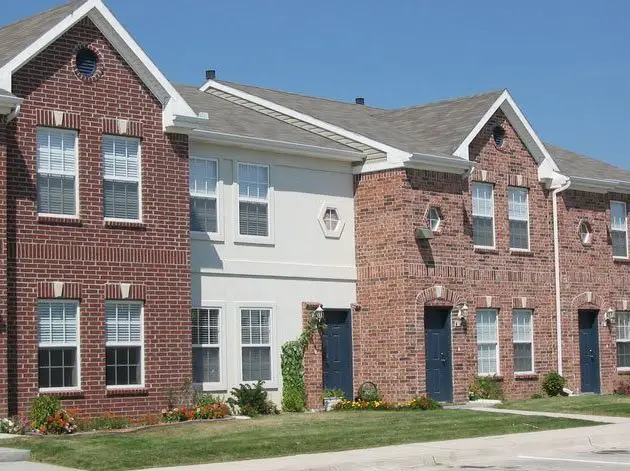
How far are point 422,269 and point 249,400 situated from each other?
5.43 meters

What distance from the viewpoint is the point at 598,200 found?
3403cm

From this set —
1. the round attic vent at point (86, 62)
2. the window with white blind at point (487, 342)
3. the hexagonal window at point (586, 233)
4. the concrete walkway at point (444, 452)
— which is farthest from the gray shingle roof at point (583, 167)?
the round attic vent at point (86, 62)

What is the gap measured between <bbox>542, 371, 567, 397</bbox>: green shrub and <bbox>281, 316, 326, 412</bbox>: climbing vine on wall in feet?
25.0

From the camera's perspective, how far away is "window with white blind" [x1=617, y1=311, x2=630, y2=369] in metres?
34.3

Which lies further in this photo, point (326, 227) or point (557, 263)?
point (557, 263)

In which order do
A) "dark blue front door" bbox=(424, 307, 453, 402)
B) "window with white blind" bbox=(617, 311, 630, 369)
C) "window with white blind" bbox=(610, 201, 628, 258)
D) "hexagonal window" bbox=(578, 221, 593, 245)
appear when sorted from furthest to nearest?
"window with white blind" bbox=(610, 201, 628, 258)
"window with white blind" bbox=(617, 311, 630, 369)
"hexagonal window" bbox=(578, 221, 593, 245)
"dark blue front door" bbox=(424, 307, 453, 402)

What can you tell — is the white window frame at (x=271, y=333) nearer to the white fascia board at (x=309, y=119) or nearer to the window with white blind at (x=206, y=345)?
the window with white blind at (x=206, y=345)

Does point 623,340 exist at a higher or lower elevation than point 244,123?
lower

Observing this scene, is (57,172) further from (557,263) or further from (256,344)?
(557,263)

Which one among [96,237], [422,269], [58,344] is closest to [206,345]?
[96,237]

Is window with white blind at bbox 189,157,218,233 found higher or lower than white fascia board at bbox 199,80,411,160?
lower

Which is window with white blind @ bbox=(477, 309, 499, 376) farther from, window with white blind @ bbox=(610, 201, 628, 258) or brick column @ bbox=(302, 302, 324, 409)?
window with white blind @ bbox=(610, 201, 628, 258)

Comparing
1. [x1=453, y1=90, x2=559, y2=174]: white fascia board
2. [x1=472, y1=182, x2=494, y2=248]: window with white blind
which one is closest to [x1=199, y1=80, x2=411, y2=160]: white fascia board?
[x1=453, y1=90, x2=559, y2=174]: white fascia board

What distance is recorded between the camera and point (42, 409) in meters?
21.3
